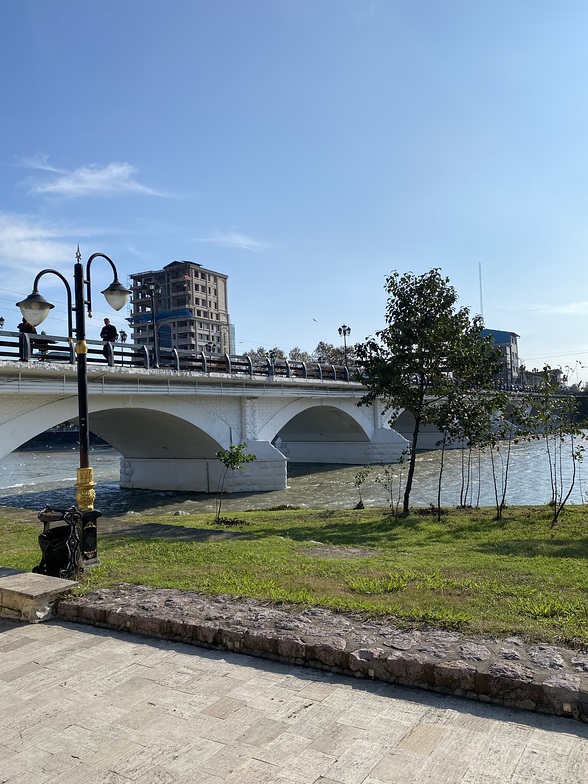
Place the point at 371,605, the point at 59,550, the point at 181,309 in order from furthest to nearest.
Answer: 1. the point at 181,309
2. the point at 59,550
3. the point at 371,605

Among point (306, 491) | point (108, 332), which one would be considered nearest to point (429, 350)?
point (108, 332)

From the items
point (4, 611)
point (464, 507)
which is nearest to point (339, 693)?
point (4, 611)

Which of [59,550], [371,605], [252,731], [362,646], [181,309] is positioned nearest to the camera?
[252,731]

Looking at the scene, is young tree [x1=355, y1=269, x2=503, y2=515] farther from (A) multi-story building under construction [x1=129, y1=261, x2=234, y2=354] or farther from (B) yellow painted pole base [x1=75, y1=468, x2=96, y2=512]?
(A) multi-story building under construction [x1=129, y1=261, x2=234, y2=354]

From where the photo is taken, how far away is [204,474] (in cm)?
3008

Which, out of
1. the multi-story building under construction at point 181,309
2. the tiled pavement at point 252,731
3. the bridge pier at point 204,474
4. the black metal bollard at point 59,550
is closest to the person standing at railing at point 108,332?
the bridge pier at point 204,474

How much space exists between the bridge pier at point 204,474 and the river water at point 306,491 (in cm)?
61

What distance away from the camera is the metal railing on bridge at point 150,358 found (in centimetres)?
1806

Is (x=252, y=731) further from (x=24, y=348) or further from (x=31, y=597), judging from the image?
(x=24, y=348)

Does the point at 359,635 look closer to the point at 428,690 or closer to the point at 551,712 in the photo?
the point at 428,690

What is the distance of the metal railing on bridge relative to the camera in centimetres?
1806

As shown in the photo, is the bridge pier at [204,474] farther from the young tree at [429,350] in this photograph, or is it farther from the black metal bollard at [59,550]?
the black metal bollard at [59,550]

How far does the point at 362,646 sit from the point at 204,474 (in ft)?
85.0

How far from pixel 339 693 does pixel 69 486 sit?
29.2 metres
